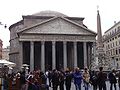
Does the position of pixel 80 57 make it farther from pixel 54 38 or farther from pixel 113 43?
pixel 113 43

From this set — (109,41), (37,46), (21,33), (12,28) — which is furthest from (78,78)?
(109,41)

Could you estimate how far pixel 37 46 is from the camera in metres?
64.4

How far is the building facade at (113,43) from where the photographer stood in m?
82.4

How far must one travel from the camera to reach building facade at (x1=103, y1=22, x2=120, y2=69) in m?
82.4

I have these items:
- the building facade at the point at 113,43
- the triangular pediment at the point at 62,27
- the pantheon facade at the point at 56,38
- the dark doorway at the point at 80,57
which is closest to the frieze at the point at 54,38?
the pantheon facade at the point at 56,38

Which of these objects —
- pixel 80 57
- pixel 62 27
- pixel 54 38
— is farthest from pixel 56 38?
pixel 80 57

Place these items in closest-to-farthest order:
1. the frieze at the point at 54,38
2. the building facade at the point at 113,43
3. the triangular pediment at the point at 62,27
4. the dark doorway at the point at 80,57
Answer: the frieze at the point at 54,38, the triangular pediment at the point at 62,27, the dark doorway at the point at 80,57, the building facade at the point at 113,43

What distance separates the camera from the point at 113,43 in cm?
8712

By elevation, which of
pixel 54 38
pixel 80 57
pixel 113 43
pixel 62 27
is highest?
pixel 62 27

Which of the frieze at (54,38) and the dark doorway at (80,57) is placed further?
the dark doorway at (80,57)

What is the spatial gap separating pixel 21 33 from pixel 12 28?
2146 centimetres

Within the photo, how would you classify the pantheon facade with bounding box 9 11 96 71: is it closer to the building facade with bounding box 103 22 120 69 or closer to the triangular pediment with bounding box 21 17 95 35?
the triangular pediment with bounding box 21 17 95 35

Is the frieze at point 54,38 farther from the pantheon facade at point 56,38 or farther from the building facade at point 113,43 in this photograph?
the building facade at point 113,43

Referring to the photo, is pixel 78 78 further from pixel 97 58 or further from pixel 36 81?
pixel 97 58
